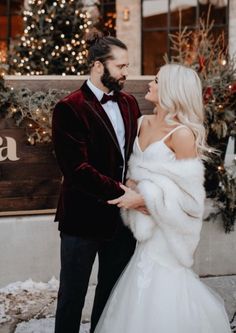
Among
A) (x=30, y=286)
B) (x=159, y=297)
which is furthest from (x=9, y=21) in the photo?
(x=159, y=297)

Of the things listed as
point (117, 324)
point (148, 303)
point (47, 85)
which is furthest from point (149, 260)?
point (47, 85)

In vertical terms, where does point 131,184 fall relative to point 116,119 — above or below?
below

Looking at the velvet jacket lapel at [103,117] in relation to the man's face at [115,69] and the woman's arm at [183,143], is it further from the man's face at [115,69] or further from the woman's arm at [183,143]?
the woman's arm at [183,143]

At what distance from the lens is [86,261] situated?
3.02m

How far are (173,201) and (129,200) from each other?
0.24 meters

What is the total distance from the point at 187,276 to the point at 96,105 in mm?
1128

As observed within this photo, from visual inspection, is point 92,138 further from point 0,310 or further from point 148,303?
point 0,310

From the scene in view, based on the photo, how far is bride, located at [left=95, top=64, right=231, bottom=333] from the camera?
277 centimetres

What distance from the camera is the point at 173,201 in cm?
282

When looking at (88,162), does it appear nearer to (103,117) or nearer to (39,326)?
(103,117)

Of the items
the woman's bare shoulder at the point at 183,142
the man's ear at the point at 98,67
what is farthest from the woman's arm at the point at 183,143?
the man's ear at the point at 98,67

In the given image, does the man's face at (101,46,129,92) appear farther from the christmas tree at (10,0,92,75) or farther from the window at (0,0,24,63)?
the window at (0,0,24,63)

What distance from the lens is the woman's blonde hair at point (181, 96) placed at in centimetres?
273

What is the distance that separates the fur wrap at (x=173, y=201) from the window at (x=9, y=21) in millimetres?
12782
